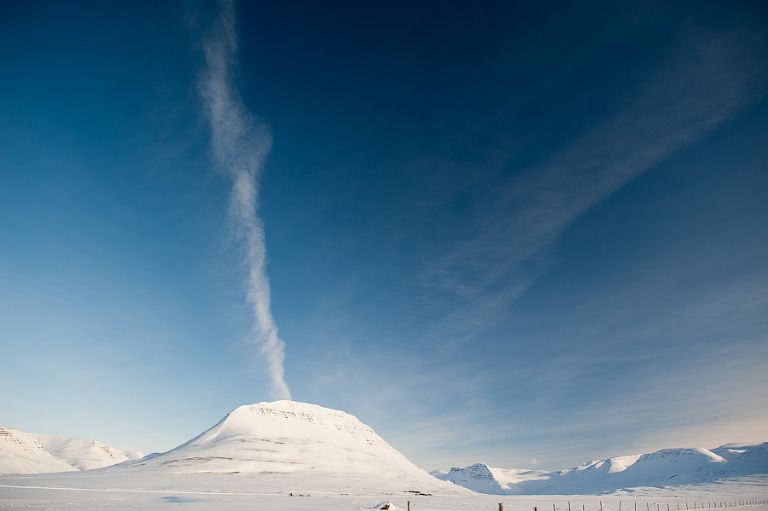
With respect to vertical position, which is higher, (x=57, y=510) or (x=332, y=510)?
(x=57, y=510)

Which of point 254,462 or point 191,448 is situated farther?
point 191,448

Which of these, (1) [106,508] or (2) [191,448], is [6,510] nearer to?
(1) [106,508]

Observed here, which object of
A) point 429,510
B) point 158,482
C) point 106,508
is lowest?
point 158,482

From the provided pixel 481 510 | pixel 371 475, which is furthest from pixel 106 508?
pixel 371 475

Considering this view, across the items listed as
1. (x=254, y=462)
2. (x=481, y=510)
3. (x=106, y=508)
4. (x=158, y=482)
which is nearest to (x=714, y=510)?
(x=481, y=510)

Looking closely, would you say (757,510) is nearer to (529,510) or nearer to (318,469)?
(529,510)

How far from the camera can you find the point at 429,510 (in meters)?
53.2

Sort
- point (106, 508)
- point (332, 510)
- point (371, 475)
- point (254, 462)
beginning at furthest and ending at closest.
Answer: point (371, 475)
point (254, 462)
point (332, 510)
point (106, 508)

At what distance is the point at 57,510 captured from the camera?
40.2 m

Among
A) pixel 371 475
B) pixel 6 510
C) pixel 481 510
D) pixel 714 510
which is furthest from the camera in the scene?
pixel 371 475

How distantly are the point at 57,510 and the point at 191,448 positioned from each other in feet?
610

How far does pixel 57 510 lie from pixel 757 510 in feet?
359

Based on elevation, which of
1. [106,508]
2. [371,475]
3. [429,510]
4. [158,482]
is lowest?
[371,475]

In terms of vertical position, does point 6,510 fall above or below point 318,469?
above
